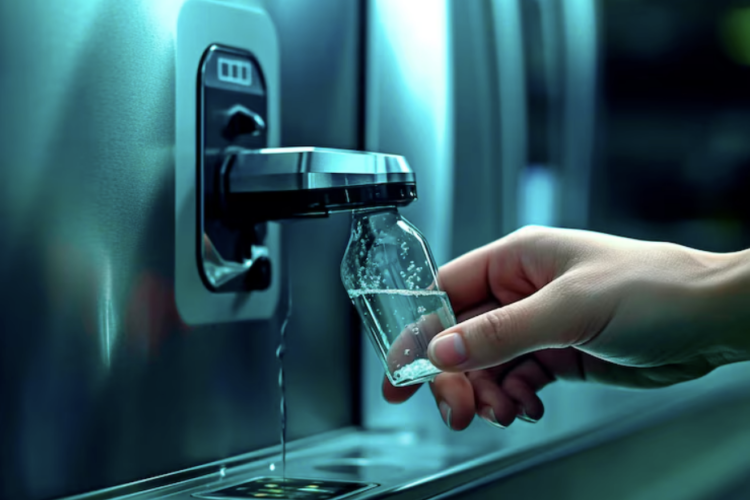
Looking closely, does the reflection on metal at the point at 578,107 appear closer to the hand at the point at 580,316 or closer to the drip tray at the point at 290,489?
the hand at the point at 580,316

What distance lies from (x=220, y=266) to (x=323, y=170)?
A: 14 centimetres

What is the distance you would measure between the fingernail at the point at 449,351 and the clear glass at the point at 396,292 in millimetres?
35

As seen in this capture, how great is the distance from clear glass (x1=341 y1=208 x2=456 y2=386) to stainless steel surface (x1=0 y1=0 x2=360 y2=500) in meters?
0.17

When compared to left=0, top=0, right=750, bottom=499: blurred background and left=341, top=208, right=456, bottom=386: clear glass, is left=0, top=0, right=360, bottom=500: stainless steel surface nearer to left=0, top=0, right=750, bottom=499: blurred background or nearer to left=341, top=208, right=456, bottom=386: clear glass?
left=0, top=0, right=750, bottom=499: blurred background

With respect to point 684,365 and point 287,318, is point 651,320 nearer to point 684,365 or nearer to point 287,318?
point 684,365

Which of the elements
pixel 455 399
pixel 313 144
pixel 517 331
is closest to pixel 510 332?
pixel 517 331

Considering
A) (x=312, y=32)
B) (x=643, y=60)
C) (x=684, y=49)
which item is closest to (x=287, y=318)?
(x=312, y=32)

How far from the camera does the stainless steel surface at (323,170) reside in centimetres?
76

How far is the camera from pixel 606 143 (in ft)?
5.20

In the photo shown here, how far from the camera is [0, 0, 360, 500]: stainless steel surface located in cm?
67

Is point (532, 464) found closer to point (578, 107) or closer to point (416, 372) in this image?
point (416, 372)

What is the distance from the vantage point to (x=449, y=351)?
0.65m

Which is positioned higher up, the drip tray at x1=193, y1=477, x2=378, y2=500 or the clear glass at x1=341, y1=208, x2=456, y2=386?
the clear glass at x1=341, y1=208, x2=456, y2=386

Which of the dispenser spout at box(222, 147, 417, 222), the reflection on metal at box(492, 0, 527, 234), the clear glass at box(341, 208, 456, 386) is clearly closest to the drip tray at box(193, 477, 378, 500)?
the clear glass at box(341, 208, 456, 386)
